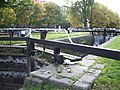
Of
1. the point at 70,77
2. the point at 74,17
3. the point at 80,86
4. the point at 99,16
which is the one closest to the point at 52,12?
the point at 74,17

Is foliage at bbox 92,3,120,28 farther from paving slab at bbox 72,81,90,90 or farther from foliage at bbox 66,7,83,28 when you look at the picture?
paving slab at bbox 72,81,90,90

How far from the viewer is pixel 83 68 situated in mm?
5070

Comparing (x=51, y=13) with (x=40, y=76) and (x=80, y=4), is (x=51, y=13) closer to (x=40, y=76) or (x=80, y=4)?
(x=80, y=4)

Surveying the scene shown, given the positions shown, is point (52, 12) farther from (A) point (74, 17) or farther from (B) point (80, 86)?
(B) point (80, 86)

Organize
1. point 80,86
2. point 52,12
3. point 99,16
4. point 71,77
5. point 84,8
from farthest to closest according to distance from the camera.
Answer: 1. point 52,12
2. point 84,8
3. point 99,16
4. point 71,77
5. point 80,86

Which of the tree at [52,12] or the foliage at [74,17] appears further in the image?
the tree at [52,12]

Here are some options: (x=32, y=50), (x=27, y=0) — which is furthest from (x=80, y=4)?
(x=32, y=50)

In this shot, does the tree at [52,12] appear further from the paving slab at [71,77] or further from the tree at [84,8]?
the paving slab at [71,77]

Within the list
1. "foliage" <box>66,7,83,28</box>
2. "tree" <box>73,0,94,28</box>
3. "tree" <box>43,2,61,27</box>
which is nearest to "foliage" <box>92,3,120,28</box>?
"tree" <box>73,0,94,28</box>

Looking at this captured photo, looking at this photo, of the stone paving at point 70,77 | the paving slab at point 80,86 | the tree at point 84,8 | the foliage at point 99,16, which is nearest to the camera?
the paving slab at point 80,86

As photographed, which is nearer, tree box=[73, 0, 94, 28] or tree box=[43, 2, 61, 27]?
tree box=[73, 0, 94, 28]

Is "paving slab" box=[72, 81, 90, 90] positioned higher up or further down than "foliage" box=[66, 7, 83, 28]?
further down

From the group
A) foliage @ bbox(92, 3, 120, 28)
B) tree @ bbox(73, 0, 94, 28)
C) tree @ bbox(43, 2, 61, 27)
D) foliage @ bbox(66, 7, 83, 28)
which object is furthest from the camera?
tree @ bbox(43, 2, 61, 27)

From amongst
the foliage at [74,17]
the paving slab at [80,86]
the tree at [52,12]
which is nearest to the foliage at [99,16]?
the foliage at [74,17]
